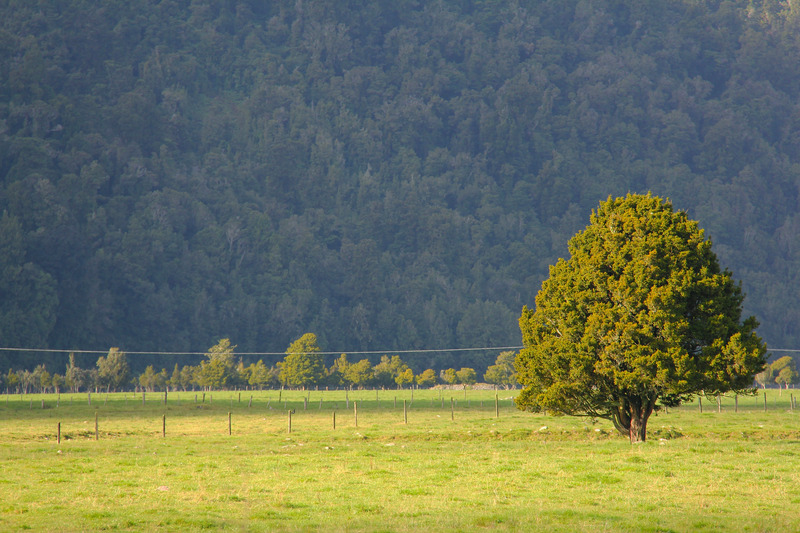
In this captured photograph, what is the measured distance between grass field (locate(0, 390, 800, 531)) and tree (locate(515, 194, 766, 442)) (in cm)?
278

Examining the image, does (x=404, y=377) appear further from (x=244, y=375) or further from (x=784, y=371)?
(x=784, y=371)

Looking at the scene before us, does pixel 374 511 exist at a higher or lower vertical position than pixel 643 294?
lower

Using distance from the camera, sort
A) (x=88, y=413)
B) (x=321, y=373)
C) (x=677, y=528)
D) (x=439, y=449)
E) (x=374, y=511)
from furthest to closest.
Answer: (x=321, y=373)
(x=88, y=413)
(x=439, y=449)
(x=374, y=511)
(x=677, y=528)

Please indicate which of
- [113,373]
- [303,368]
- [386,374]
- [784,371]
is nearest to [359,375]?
[386,374]

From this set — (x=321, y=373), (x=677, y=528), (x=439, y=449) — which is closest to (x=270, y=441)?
(x=439, y=449)

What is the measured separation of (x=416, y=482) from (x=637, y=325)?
1423 centimetres

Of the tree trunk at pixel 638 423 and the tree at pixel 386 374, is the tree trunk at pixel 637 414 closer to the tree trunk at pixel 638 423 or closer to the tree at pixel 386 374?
the tree trunk at pixel 638 423

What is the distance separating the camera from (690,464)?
31297 mm

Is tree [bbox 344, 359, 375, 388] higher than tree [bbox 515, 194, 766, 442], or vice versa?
tree [bbox 515, 194, 766, 442]

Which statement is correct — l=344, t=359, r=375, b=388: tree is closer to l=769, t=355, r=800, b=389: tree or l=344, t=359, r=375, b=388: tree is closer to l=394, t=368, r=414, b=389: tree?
l=394, t=368, r=414, b=389: tree

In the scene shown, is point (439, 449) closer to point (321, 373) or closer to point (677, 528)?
point (677, 528)

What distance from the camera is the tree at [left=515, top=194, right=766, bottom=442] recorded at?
3625cm

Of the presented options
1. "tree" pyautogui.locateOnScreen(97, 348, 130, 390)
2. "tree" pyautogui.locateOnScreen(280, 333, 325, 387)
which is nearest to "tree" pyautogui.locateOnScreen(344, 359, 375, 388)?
"tree" pyautogui.locateOnScreen(280, 333, 325, 387)

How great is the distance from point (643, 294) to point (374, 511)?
19.2 meters
